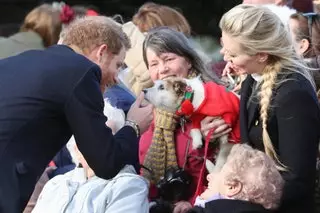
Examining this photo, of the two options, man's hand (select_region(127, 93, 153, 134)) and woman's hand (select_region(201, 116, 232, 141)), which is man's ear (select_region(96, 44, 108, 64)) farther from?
woman's hand (select_region(201, 116, 232, 141))

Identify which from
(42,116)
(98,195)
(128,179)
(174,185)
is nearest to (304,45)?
(174,185)

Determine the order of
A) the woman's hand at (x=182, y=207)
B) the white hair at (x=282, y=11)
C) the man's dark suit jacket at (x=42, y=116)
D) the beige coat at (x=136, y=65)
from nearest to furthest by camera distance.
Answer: the man's dark suit jacket at (x=42, y=116), the woman's hand at (x=182, y=207), the white hair at (x=282, y=11), the beige coat at (x=136, y=65)

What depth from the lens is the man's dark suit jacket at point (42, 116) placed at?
3.07 metres

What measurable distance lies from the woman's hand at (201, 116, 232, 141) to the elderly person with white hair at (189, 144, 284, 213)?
42 cm

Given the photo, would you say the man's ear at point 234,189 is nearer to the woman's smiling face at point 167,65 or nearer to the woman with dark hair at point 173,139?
the woman with dark hair at point 173,139

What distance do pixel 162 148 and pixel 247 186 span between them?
0.76m

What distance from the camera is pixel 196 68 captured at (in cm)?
414

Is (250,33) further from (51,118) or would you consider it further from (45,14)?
(45,14)

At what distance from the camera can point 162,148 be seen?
3883mm

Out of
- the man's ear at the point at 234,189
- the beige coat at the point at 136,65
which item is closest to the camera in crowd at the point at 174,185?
the man's ear at the point at 234,189

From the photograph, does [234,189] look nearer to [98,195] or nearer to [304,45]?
[98,195]

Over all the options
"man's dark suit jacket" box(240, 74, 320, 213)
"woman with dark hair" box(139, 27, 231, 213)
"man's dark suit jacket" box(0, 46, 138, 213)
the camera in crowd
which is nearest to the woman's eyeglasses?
"woman with dark hair" box(139, 27, 231, 213)

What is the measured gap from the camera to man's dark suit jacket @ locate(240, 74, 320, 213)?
328 centimetres

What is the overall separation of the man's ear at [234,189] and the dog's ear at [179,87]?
699 mm
